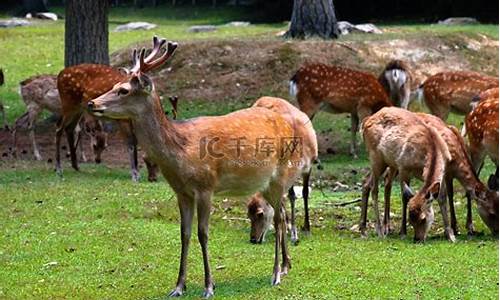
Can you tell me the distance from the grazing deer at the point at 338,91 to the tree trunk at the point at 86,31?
3.20m

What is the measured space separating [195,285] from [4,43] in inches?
716

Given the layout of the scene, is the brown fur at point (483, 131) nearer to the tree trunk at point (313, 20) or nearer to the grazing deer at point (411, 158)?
the grazing deer at point (411, 158)

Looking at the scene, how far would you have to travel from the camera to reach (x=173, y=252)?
27.9 feet

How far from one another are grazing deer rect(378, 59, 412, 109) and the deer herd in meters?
0.02

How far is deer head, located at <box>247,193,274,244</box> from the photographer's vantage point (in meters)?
8.95

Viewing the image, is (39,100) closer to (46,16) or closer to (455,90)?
(455,90)

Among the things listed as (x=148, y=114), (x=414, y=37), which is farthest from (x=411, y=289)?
(x=414, y=37)

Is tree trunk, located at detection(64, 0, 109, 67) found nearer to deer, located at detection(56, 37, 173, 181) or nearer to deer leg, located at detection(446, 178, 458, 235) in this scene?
deer, located at detection(56, 37, 173, 181)

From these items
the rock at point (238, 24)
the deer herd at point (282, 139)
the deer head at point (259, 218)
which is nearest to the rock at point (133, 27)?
the rock at point (238, 24)

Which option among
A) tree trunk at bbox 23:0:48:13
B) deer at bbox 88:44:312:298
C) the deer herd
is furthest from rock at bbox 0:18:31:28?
deer at bbox 88:44:312:298

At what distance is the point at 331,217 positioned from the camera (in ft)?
34.6

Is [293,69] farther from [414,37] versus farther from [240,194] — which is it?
[240,194]

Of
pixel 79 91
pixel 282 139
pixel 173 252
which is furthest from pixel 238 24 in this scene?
pixel 282 139

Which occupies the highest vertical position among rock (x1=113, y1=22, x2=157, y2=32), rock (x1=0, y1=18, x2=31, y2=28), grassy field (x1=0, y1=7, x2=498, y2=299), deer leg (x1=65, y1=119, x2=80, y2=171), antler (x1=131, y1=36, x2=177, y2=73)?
antler (x1=131, y1=36, x2=177, y2=73)
